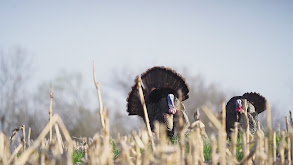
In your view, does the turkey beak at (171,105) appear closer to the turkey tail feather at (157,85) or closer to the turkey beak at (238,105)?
the turkey tail feather at (157,85)

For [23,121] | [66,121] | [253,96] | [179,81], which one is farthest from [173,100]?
[66,121]

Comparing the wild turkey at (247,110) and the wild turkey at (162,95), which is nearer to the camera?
the wild turkey at (162,95)

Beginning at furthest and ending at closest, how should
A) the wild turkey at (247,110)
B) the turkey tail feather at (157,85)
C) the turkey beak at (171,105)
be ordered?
the wild turkey at (247,110), the turkey tail feather at (157,85), the turkey beak at (171,105)

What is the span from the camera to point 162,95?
368 inches

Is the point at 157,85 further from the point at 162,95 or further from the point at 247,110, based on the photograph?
the point at 247,110

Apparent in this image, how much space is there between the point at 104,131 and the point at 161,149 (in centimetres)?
60

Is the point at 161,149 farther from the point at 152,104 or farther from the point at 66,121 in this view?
the point at 66,121

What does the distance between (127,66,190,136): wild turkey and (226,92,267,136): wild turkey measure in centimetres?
115

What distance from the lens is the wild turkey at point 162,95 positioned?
29.3 ft

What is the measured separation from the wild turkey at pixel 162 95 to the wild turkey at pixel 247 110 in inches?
45.4

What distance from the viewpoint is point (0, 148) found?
3221 mm

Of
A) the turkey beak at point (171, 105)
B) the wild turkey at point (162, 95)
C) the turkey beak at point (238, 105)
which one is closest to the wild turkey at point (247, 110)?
the turkey beak at point (238, 105)

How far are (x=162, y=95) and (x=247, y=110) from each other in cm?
177

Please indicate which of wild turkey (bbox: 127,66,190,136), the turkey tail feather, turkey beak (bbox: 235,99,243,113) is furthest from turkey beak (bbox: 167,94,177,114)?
turkey beak (bbox: 235,99,243,113)
